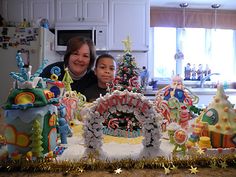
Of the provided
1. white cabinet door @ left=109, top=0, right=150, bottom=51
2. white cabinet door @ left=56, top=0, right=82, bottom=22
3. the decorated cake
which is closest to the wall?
white cabinet door @ left=109, top=0, right=150, bottom=51

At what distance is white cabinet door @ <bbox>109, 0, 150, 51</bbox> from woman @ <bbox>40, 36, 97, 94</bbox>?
1.48 meters

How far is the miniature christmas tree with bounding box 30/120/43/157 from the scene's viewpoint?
587 mm

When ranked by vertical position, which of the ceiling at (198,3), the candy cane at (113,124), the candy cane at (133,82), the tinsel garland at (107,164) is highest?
the ceiling at (198,3)

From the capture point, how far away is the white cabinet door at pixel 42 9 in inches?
120

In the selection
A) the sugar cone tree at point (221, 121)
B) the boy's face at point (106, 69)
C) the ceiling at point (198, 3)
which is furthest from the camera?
the ceiling at point (198, 3)

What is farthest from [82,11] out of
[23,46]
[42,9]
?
[23,46]

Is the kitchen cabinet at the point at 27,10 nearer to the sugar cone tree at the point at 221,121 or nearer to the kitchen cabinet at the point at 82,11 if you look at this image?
the kitchen cabinet at the point at 82,11

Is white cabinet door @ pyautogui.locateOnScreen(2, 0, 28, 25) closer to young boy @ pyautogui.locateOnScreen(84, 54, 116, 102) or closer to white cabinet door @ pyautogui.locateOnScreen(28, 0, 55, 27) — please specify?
white cabinet door @ pyautogui.locateOnScreen(28, 0, 55, 27)

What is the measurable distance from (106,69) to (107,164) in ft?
2.35

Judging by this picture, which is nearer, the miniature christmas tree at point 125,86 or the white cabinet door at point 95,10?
the miniature christmas tree at point 125,86

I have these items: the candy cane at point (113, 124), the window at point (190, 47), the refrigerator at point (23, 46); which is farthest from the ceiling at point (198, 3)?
the candy cane at point (113, 124)

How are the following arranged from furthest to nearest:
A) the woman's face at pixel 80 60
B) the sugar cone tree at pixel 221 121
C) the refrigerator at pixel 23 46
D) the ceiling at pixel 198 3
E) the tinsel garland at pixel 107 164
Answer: the ceiling at pixel 198 3, the refrigerator at pixel 23 46, the woman's face at pixel 80 60, the sugar cone tree at pixel 221 121, the tinsel garland at pixel 107 164

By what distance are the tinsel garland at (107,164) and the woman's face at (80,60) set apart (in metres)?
1.04

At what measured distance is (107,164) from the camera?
581 millimetres
